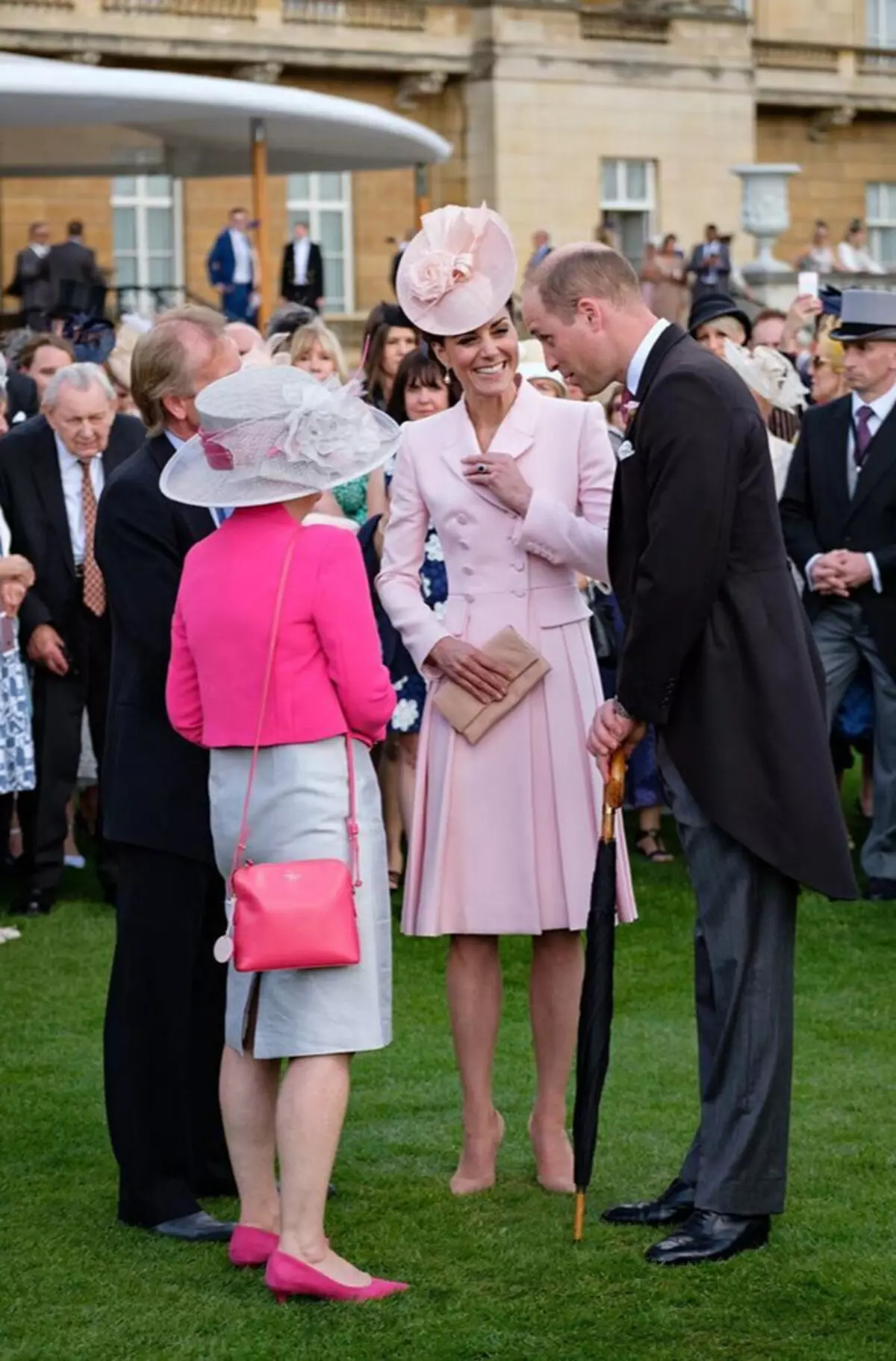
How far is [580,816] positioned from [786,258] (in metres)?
41.7

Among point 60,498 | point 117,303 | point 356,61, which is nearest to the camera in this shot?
point 60,498

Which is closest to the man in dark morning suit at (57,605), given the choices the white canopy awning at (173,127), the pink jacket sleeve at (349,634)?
the pink jacket sleeve at (349,634)

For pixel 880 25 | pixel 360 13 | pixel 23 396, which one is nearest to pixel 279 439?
pixel 23 396

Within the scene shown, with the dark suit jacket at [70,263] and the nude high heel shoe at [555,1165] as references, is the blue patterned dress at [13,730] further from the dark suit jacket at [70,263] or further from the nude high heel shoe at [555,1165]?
the dark suit jacket at [70,263]

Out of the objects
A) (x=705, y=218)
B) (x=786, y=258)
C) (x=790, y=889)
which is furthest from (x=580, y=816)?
(x=786, y=258)

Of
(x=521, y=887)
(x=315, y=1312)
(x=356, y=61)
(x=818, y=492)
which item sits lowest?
(x=315, y=1312)

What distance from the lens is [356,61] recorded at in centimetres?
3872

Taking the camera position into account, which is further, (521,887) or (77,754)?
(77,754)

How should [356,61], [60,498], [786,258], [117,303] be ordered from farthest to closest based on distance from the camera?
[786,258] → [356,61] → [117,303] → [60,498]

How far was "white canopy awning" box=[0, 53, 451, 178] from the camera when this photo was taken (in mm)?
17938

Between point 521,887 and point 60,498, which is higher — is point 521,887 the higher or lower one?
the lower one

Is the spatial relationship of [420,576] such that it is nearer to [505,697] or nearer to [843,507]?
[505,697]

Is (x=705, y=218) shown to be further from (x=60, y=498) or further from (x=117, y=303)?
(x=60, y=498)

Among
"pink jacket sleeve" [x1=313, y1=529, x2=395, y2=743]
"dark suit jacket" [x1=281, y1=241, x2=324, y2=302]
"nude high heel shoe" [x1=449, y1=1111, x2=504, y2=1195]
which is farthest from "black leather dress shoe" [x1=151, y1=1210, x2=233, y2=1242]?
"dark suit jacket" [x1=281, y1=241, x2=324, y2=302]
